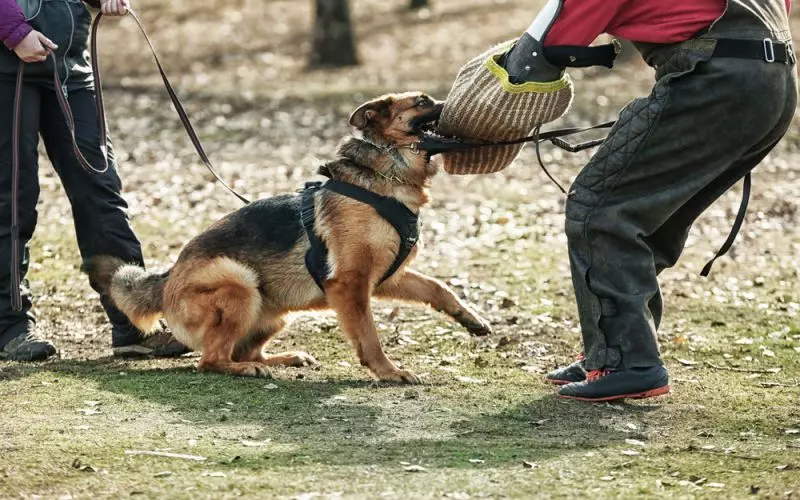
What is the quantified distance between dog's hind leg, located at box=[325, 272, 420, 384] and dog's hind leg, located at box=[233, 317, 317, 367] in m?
0.59

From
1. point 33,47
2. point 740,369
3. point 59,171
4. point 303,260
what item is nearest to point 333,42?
point 59,171

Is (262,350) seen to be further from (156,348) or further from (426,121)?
(426,121)

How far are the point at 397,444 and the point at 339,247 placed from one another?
1.52 m

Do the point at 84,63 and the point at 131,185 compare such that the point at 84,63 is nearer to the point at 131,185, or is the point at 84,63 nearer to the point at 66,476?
the point at 66,476

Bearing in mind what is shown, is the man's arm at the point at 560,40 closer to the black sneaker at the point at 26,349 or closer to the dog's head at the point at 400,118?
the dog's head at the point at 400,118

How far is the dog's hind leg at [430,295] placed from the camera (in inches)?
257

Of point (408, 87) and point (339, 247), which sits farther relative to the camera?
point (408, 87)

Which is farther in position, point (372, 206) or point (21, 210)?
point (21, 210)

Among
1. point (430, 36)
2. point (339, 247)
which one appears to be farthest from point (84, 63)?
point (430, 36)

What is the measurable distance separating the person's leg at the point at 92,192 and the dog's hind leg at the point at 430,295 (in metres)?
1.36

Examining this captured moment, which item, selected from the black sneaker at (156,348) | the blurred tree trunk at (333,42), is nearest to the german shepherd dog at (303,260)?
the black sneaker at (156,348)

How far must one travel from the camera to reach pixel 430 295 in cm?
653

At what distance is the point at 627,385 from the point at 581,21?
1688mm

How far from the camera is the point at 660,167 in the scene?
17.2 ft
